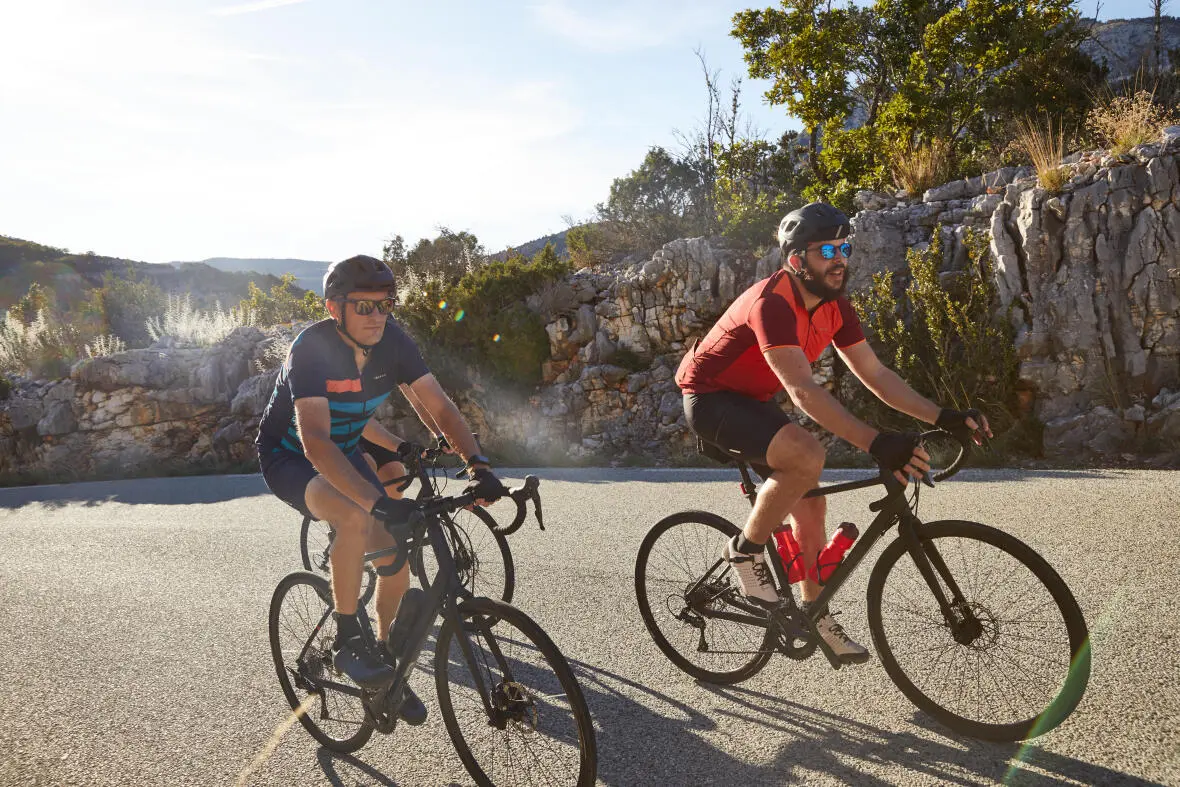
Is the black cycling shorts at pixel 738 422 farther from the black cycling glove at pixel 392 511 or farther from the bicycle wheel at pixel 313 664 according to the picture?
the bicycle wheel at pixel 313 664

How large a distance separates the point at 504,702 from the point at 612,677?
119 cm

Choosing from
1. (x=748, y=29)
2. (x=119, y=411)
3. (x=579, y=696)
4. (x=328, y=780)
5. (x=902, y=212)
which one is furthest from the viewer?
Result: (x=748, y=29)

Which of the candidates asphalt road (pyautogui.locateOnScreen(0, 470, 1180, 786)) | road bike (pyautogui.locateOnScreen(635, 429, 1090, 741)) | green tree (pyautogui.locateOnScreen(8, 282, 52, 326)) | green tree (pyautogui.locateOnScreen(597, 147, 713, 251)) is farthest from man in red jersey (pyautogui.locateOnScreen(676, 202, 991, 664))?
green tree (pyautogui.locateOnScreen(8, 282, 52, 326))

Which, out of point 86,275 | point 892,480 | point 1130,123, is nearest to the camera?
point 892,480

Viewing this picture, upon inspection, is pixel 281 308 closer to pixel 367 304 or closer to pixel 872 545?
pixel 367 304

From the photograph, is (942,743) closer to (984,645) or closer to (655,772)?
(984,645)

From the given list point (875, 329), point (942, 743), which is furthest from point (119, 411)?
point (942, 743)

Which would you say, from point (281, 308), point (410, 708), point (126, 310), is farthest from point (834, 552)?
point (126, 310)

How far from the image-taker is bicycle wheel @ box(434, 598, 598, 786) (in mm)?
2873

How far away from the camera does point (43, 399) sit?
16203 mm

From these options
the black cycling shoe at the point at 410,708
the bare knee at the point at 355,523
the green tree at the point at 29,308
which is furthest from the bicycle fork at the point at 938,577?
the green tree at the point at 29,308

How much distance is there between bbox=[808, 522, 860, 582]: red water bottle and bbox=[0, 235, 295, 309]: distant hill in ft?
165

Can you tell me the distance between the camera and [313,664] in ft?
12.2

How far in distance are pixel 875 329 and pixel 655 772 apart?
8304 mm
